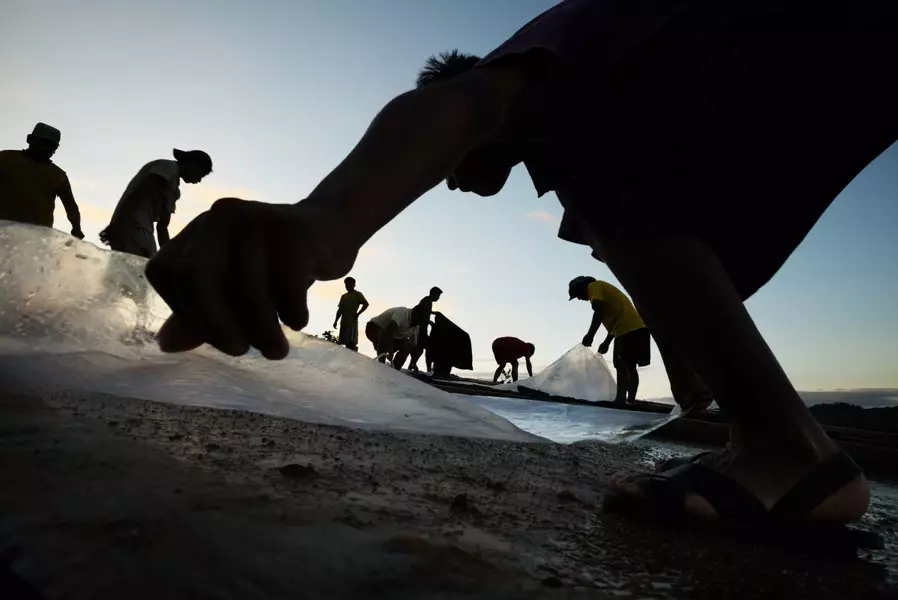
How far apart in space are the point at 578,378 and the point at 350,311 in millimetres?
5560

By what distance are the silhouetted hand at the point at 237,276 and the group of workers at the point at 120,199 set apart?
3819 millimetres

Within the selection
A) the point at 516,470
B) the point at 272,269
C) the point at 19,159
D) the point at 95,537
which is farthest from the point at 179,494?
the point at 19,159

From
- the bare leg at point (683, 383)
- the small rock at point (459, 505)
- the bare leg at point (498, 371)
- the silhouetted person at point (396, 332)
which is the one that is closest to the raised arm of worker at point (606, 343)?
the bare leg at point (683, 383)

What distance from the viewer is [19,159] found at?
13.0ft

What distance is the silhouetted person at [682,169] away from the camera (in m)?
0.80

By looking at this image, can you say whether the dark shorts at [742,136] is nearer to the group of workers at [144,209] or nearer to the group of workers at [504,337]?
the group of workers at [144,209]

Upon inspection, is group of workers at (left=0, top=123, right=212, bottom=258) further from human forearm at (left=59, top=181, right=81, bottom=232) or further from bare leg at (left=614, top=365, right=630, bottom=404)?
bare leg at (left=614, top=365, right=630, bottom=404)

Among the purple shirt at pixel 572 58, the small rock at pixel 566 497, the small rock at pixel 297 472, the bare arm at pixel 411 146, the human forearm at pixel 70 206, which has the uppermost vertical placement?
the human forearm at pixel 70 206

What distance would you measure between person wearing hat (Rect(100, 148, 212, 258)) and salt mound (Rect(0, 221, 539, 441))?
8.67 ft

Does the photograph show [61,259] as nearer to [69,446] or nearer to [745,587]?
[69,446]

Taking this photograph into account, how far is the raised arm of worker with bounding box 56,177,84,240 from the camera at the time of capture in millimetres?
4180

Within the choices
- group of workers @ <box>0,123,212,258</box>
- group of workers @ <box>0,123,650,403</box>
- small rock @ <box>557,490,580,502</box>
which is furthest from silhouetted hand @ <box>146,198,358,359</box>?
group of workers @ <box>0,123,212,258</box>

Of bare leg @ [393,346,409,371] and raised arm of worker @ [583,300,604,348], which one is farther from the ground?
raised arm of worker @ [583,300,604,348]

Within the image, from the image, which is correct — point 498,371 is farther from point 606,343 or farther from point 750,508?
point 750,508
